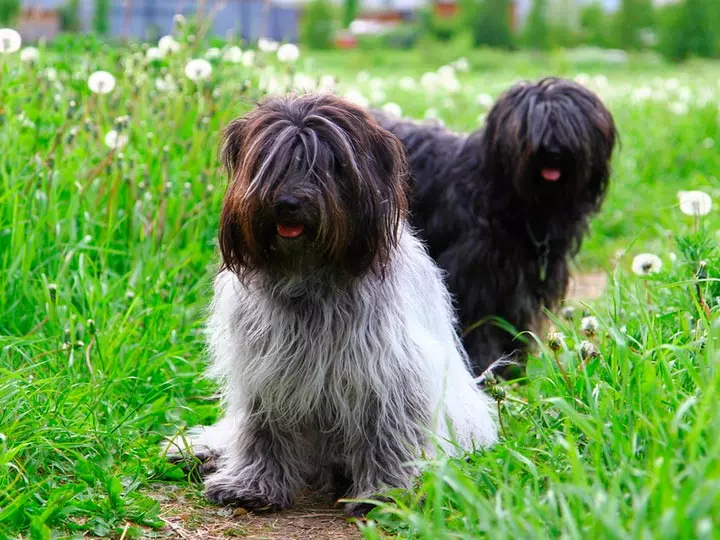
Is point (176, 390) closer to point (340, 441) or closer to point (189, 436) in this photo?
point (189, 436)

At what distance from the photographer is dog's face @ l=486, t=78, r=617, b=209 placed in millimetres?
4930

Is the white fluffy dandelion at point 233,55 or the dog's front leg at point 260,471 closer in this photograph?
the dog's front leg at point 260,471

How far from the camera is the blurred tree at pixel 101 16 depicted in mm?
39031

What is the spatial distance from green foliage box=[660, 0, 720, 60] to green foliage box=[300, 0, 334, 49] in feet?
51.5

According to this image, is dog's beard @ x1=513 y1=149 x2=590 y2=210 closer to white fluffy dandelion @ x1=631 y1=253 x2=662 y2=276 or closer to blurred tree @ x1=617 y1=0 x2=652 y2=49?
white fluffy dandelion @ x1=631 y1=253 x2=662 y2=276

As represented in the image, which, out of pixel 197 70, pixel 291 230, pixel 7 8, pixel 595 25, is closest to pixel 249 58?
pixel 197 70

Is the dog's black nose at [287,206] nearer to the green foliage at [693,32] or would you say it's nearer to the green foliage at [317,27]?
the green foliage at [693,32]

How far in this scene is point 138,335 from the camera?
4496mm

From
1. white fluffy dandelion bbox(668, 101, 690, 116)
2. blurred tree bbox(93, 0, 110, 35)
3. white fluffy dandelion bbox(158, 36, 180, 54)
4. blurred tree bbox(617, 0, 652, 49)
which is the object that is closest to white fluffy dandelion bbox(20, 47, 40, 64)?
white fluffy dandelion bbox(158, 36, 180, 54)

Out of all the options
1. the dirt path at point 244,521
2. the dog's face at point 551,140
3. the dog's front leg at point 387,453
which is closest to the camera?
the dirt path at point 244,521

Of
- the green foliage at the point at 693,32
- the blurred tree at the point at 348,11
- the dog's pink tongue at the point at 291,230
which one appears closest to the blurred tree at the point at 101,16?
the blurred tree at the point at 348,11

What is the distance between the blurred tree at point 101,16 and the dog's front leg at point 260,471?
36610 millimetres

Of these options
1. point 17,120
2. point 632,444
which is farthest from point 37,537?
point 17,120

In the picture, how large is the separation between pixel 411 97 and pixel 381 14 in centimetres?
6465
